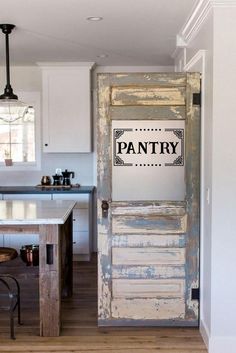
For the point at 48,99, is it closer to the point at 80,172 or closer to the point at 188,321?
the point at 80,172

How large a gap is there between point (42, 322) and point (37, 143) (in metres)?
3.40

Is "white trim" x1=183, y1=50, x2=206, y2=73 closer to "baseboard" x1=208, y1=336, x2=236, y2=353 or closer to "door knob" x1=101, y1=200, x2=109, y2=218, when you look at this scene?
"door knob" x1=101, y1=200, x2=109, y2=218

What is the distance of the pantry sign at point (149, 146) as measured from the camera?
377cm

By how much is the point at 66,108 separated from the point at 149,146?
272 centimetres

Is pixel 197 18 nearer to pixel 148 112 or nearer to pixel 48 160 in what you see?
pixel 148 112

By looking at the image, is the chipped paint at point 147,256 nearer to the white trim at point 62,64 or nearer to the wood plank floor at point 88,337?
the wood plank floor at point 88,337

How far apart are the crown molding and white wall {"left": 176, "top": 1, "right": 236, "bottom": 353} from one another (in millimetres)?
31

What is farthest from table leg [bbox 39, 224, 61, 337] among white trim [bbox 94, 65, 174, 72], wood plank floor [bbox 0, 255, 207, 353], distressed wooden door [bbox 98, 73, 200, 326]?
white trim [bbox 94, 65, 174, 72]

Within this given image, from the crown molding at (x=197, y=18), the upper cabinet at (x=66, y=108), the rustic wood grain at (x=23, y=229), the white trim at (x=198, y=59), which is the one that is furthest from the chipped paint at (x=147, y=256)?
the upper cabinet at (x=66, y=108)

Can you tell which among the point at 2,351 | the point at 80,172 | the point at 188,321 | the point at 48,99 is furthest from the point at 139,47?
the point at 2,351

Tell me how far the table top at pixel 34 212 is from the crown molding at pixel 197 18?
6.05 ft

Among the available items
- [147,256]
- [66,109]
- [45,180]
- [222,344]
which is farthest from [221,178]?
[45,180]

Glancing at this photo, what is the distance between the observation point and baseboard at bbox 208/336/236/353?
342cm

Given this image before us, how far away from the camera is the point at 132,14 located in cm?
386
